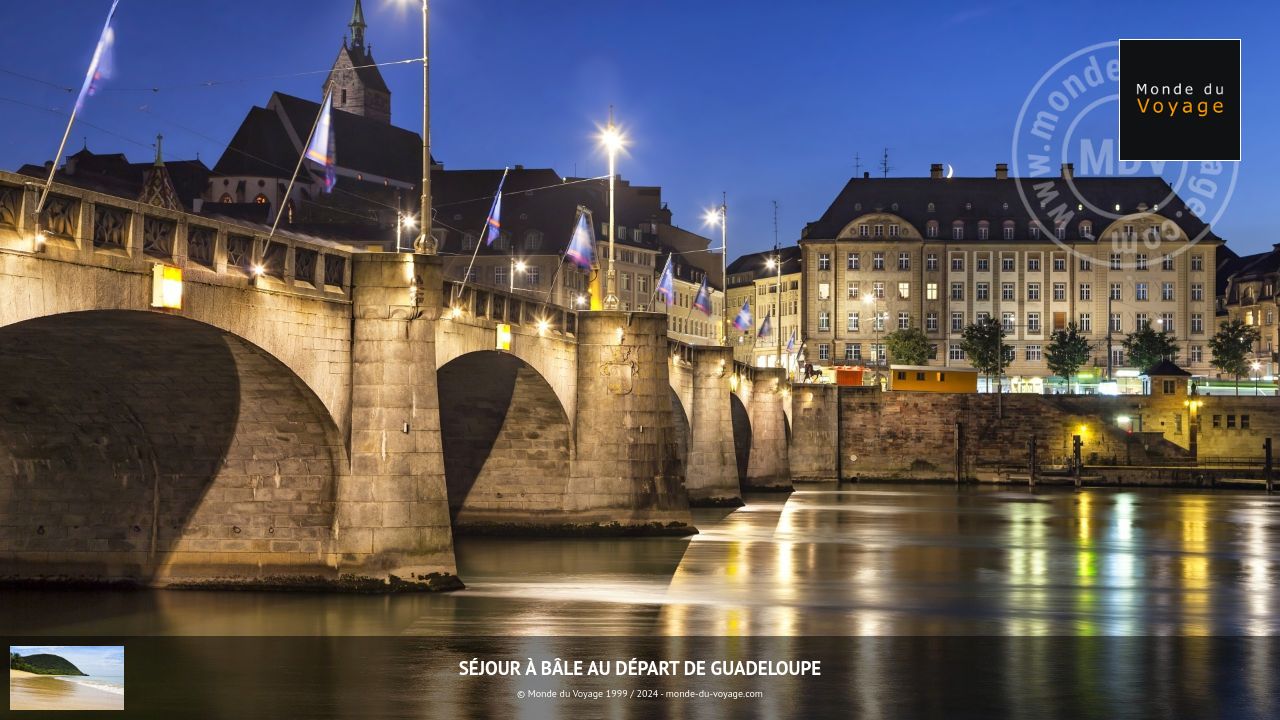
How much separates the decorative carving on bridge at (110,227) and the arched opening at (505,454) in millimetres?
23265

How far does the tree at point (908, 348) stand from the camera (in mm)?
141750

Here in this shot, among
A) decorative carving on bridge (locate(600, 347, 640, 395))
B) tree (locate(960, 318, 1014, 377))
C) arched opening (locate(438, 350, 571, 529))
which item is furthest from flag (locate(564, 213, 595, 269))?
tree (locate(960, 318, 1014, 377))

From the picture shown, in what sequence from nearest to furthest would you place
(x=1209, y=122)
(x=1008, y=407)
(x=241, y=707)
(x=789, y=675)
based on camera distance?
(x=241, y=707) < (x=789, y=675) < (x=1209, y=122) < (x=1008, y=407)

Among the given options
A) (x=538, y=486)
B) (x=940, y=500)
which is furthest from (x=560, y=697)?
(x=940, y=500)

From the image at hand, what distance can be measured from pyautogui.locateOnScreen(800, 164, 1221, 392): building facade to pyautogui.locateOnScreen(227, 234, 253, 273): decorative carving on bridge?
121 m

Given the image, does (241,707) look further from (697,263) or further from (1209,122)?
(697,263)

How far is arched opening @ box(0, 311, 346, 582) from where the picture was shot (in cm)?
3244

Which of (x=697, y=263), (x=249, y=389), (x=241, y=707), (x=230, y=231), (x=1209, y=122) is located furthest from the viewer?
(x=697, y=263)

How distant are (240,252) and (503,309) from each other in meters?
14.6

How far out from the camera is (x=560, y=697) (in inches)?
955

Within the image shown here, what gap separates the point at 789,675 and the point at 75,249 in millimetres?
13049

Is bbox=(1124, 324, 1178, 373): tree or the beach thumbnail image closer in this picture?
the beach thumbnail image

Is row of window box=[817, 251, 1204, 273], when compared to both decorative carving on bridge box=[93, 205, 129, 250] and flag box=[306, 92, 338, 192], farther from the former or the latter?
decorative carving on bridge box=[93, 205, 129, 250]

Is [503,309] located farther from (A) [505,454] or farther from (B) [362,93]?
(B) [362,93]
